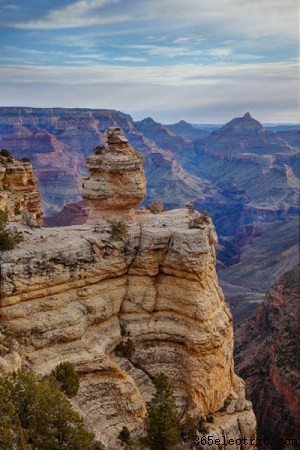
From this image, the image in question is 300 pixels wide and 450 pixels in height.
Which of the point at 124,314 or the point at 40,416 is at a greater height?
the point at 124,314

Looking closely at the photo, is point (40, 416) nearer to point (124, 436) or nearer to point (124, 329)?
point (124, 436)

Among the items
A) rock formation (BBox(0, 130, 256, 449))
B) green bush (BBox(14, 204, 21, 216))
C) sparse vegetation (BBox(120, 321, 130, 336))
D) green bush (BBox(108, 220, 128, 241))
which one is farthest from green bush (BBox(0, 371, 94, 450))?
green bush (BBox(14, 204, 21, 216))

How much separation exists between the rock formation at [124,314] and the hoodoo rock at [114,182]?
0.10m

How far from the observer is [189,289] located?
95.4 feet

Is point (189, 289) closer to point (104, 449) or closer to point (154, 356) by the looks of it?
point (154, 356)

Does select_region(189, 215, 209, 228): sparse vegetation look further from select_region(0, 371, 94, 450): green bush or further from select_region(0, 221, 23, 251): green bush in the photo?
select_region(0, 371, 94, 450): green bush

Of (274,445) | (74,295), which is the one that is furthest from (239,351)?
(74,295)

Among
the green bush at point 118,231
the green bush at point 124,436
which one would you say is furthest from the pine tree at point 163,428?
the green bush at point 118,231

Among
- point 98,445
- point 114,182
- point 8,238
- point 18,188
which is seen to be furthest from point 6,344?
point 18,188

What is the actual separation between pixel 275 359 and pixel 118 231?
114 ft

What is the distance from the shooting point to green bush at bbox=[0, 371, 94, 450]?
1950 centimetres

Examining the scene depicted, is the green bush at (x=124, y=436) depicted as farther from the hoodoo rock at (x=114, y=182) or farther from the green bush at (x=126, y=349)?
the hoodoo rock at (x=114, y=182)

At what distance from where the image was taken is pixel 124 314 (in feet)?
97.4

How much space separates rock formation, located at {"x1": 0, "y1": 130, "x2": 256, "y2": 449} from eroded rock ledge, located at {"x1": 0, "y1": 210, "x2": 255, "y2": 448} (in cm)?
6
